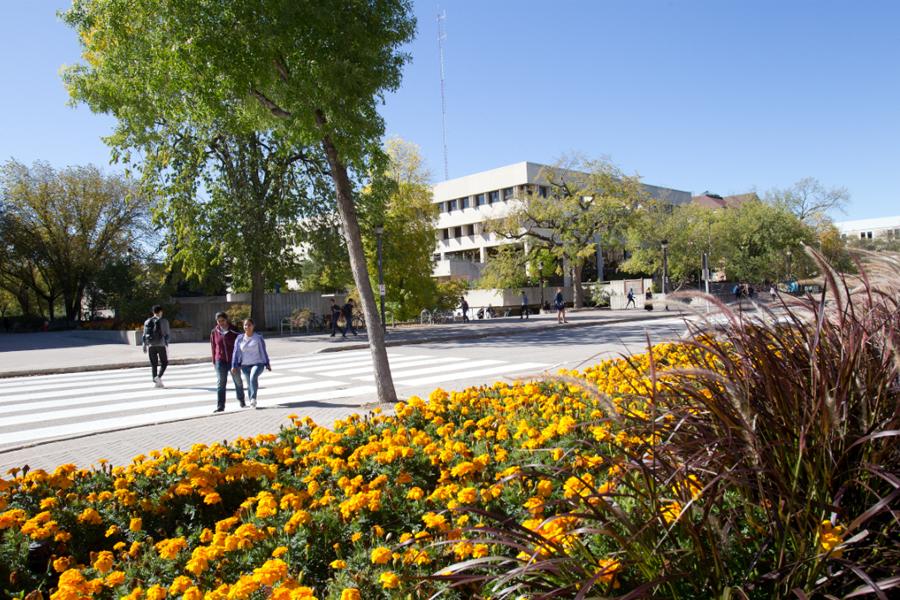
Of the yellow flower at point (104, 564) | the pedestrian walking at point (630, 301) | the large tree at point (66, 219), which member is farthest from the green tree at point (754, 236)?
the yellow flower at point (104, 564)

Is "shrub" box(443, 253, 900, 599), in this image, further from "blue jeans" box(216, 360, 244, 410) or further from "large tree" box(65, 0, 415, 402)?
"blue jeans" box(216, 360, 244, 410)

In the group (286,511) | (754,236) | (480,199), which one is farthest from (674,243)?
(286,511)

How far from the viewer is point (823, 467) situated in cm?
213

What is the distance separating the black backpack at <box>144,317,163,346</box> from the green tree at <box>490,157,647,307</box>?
29.7 meters

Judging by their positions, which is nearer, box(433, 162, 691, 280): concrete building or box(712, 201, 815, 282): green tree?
box(712, 201, 815, 282): green tree

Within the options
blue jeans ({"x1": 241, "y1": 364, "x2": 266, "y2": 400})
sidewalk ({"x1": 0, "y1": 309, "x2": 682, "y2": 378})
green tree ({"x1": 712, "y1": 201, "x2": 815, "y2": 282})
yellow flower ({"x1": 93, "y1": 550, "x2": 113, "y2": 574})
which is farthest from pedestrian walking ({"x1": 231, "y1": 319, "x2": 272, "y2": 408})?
green tree ({"x1": 712, "y1": 201, "x2": 815, "y2": 282})

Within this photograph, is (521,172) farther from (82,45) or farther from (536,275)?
(82,45)

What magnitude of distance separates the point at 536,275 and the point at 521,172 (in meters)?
19.7

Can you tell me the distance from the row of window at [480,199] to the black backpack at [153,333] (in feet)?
161

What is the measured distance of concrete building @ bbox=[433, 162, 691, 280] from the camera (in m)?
58.6

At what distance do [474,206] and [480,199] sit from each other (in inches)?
40.5

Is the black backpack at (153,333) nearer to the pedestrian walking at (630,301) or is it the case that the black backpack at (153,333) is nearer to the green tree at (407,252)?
the green tree at (407,252)

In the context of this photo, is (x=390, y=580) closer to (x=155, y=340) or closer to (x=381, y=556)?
(x=381, y=556)

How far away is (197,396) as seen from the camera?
455 inches
